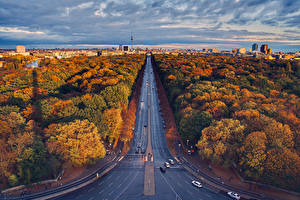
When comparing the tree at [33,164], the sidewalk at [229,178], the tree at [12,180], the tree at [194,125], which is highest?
the tree at [194,125]

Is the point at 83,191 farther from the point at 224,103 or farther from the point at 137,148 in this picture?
the point at 224,103

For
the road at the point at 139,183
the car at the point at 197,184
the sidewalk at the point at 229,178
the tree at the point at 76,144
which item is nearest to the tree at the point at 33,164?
the tree at the point at 76,144

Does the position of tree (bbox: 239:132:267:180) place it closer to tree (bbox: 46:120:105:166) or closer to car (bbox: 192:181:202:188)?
car (bbox: 192:181:202:188)

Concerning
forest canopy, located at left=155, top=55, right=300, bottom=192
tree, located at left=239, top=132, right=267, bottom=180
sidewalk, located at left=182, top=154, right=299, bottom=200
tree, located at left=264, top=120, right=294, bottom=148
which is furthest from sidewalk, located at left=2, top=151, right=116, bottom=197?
tree, located at left=264, top=120, right=294, bottom=148

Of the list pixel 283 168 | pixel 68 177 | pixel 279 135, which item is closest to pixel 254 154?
pixel 283 168

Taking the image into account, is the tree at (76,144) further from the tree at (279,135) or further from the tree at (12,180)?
the tree at (279,135)
